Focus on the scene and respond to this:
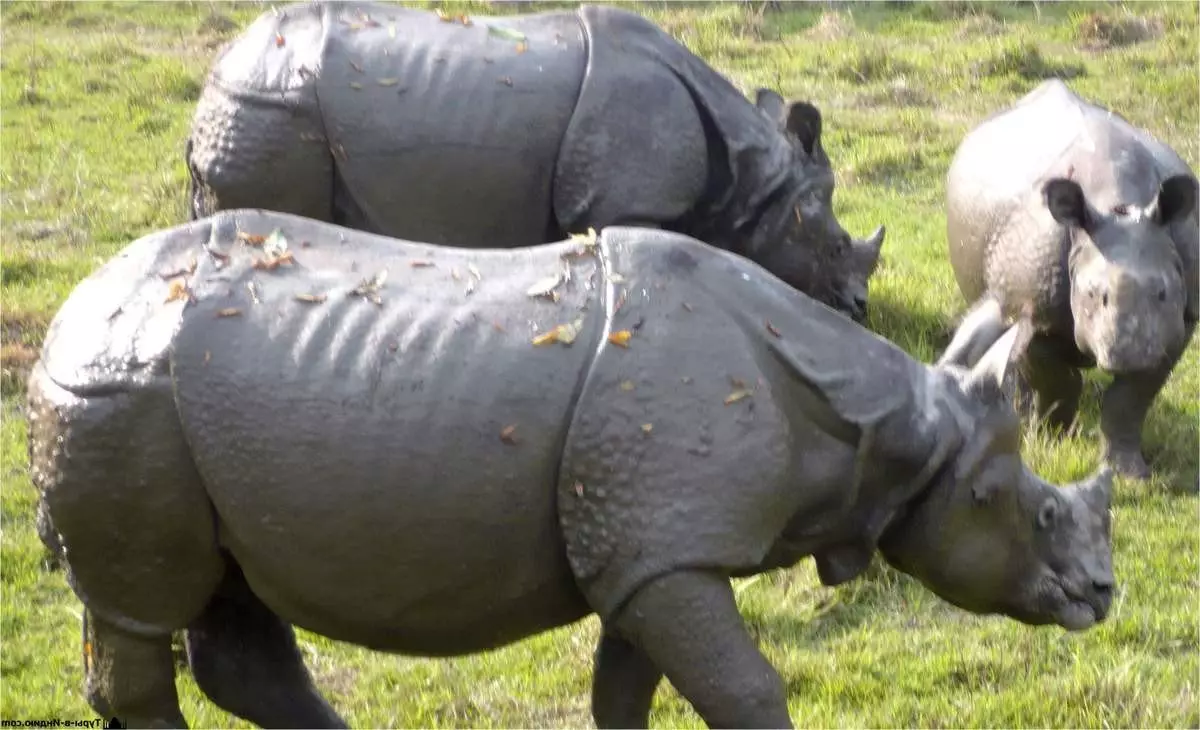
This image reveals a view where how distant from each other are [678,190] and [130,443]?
11.9ft

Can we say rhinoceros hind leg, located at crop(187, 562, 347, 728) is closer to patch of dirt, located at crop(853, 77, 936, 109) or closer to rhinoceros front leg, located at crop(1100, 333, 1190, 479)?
rhinoceros front leg, located at crop(1100, 333, 1190, 479)

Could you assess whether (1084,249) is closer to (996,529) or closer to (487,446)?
(996,529)

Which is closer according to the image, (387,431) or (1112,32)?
(387,431)

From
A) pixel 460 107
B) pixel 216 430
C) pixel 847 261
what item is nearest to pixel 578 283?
pixel 216 430

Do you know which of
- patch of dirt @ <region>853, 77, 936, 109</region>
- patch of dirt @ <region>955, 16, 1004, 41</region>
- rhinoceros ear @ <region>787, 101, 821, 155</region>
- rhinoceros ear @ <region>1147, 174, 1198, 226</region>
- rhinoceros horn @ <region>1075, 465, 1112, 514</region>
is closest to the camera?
rhinoceros horn @ <region>1075, 465, 1112, 514</region>

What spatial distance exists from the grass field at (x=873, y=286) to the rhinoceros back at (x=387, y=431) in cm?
165

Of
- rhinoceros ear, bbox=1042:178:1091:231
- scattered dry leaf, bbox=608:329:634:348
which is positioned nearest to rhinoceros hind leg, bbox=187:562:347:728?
scattered dry leaf, bbox=608:329:634:348

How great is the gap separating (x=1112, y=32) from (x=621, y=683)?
11.0 m

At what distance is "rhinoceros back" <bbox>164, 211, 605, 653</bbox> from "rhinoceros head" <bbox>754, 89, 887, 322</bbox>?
11.8 ft

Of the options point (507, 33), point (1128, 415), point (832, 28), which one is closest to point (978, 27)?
point (832, 28)

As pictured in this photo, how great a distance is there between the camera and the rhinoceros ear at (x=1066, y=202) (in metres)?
6.73

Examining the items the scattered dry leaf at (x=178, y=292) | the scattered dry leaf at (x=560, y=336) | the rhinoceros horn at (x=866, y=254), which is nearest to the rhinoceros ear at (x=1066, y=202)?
the rhinoceros horn at (x=866, y=254)

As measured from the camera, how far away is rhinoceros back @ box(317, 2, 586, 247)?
6445 millimetres

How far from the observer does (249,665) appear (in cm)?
421
